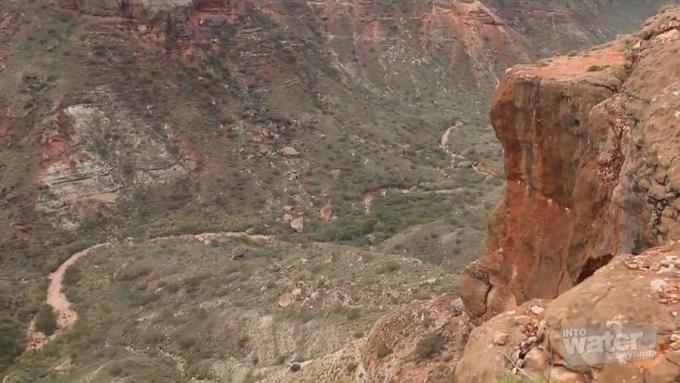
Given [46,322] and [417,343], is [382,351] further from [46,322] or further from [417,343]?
[46,322]

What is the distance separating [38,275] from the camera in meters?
42.0

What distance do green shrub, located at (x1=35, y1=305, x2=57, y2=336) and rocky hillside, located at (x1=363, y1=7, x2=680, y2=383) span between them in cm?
2408

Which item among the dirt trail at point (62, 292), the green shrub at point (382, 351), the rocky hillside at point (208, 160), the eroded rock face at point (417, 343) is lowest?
the dirt trail at point (62, 292)

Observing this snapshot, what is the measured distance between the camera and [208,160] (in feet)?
178

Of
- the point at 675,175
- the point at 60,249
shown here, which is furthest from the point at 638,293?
the point at 60,249

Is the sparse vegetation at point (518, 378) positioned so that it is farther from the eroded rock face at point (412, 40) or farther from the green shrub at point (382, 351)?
the eroded rock face at point (412, 40)

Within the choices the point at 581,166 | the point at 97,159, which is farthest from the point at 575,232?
the point at 97,159

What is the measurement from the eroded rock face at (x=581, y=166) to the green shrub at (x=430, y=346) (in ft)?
6.31

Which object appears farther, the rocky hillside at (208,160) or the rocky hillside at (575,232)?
the rocky hillside at (208,160)

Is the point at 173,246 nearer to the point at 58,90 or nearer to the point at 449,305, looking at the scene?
the point at 58,90

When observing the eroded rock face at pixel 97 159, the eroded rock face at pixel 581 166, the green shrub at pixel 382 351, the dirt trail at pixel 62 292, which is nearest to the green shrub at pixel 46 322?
the dirt trail at pixel 62 292

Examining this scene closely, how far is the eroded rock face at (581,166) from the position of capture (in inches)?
377

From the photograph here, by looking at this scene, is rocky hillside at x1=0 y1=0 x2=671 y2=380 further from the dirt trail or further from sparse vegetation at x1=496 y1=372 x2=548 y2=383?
sparse vegetation at x1=496 y1=372 x2=548 y2=383

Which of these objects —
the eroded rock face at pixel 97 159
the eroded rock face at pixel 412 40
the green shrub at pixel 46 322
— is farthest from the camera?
the eroded rock face at pixel 412 40
